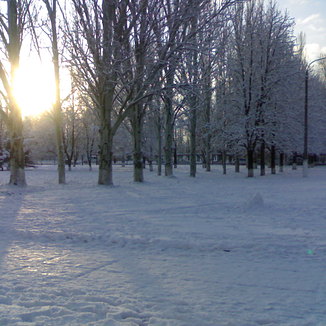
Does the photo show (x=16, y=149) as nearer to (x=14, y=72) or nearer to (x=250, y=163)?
(x=14, y=72)

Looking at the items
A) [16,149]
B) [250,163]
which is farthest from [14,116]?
[250,163]

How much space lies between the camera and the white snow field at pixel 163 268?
3.09 m

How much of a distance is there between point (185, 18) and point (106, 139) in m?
6.75

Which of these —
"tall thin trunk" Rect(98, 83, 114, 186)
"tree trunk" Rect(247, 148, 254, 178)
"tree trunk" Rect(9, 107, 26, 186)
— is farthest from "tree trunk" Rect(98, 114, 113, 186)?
"tree trunk" Rect(247, 148, 254, 178)

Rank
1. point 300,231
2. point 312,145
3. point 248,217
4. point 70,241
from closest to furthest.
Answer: point 70,241, point 300,231, point 248,217, point 312,145

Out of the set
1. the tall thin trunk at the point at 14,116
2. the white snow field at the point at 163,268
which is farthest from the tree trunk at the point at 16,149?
the white snow field at the point at 163,268

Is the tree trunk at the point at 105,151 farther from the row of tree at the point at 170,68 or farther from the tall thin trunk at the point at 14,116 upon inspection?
the tall thin trunk at the point at 14,116

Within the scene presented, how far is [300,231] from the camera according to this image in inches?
251

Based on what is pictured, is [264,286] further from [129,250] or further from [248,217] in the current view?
[248,217]

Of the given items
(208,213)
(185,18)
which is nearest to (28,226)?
(208,213)

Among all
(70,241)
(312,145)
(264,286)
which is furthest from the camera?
(312,145)

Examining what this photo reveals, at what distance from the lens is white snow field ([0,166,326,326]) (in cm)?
309

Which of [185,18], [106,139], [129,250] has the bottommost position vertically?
[129,250]

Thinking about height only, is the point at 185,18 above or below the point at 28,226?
above
